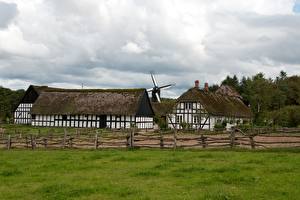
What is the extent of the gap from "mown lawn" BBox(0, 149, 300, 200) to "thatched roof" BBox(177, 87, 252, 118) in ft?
127

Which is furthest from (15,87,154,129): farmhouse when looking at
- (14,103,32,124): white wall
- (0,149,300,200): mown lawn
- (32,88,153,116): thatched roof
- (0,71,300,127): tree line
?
A: (0,149,300,200): mown lawn

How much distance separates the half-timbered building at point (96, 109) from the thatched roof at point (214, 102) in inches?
236

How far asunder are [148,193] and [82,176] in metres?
3.70

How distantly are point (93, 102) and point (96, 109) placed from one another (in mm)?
1948

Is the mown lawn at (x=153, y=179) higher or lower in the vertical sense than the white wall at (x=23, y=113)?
lower

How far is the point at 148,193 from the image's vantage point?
1085 cm

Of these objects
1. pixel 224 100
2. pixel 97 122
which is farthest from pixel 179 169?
pixel 224 100

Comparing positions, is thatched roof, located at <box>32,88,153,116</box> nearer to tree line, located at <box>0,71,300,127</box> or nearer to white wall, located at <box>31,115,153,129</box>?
white wall, located at <box>31,115,153,129</box>

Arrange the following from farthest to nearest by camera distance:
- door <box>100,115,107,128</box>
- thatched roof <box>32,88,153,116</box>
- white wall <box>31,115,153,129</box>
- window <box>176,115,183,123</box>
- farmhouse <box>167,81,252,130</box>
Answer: window <box>176,115,183,123</box> → door <box>100,115,107,128</box> → thatched roof <box>32,88,153,116</box> → white wall <box>31,115,153,129</box> → farmhouse <box>167,81,252,130</box>

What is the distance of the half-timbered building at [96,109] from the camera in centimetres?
5666

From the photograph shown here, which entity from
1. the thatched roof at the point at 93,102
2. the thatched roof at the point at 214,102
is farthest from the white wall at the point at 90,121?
the thatched roof at the point at 214,102

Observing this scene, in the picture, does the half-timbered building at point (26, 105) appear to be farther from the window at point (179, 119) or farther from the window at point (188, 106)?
the window at point (188, 106)

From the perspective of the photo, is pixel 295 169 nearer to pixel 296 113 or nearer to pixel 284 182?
pixel 284 182

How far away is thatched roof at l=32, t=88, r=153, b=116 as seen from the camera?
56844 mm
